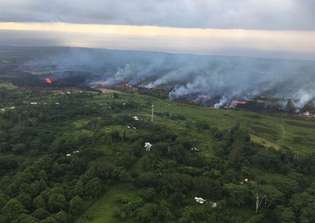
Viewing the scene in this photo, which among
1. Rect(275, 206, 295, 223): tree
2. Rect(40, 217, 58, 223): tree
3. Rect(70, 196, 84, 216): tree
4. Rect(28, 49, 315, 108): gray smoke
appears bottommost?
Rect(28, 49, 315, 108): gray smoke

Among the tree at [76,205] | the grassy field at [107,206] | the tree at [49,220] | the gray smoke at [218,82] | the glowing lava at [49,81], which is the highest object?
the tree at [49,220]

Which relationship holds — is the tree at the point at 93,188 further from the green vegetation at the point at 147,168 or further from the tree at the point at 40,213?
the tree at the point at 40,213

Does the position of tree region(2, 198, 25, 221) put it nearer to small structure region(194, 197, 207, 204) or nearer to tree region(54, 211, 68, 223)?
tree region(54, 211, 68, 223)

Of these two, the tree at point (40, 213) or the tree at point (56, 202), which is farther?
the tree at point (56, 202)

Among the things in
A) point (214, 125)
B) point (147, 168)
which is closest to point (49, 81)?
point (214, 125)

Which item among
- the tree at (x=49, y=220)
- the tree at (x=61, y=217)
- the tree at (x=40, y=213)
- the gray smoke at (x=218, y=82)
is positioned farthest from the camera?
the gray smoke at (x=218, y=82)

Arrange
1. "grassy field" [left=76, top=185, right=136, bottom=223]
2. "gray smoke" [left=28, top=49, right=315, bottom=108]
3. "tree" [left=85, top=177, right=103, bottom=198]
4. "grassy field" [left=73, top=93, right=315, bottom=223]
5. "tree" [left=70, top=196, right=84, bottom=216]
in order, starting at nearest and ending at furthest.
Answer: "grassy field" [left=76, top=185, right=136, bottom=223] → "tree" [left=70, top=196, right=84, bottom=216] → "tree" [left=85, top=177, right=103, bottom=198] → "grassy field" [left=73, top=93, right=315, bottom=223] → "gray smoke" [left=28, top=49, right=315, bottom=108]

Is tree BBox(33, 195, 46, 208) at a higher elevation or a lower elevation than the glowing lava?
higher

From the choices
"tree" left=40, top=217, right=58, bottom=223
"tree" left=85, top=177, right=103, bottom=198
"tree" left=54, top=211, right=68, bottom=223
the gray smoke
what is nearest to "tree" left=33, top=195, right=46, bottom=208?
"tree" left=54, top=211, right=68, bottom=223

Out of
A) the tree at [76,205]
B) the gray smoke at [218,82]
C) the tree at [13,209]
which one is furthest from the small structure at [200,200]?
the gray smoke at [218,82]

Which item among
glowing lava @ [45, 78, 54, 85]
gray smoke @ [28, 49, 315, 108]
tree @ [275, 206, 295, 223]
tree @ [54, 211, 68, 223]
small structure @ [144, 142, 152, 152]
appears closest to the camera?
tree @ [54, 211, 68, 223]
